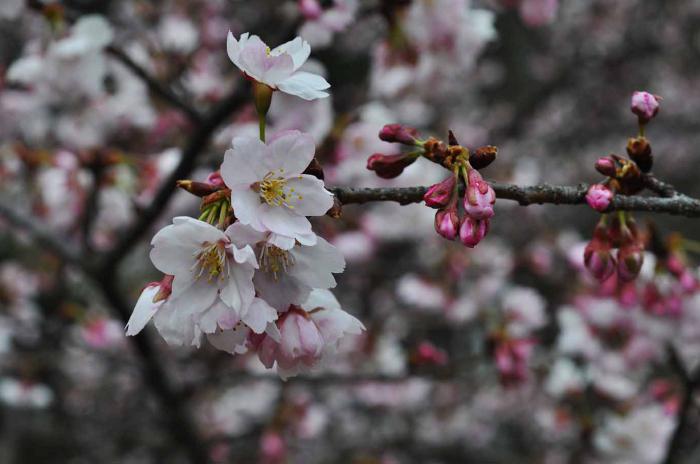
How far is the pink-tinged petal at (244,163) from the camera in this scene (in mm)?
875

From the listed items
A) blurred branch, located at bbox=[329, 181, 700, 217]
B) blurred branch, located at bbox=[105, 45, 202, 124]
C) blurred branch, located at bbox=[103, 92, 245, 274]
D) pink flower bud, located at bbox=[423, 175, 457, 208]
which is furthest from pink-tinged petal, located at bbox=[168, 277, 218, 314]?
blurred branch, located at bbox=[105, 45, 202, 124]

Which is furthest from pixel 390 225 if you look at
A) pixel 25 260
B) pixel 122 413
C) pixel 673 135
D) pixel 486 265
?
pixel 673 135

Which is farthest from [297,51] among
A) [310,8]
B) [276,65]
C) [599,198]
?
[310,8]

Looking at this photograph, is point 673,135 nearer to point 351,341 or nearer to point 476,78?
point 476,78

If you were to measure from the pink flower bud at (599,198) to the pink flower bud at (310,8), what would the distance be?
111cm

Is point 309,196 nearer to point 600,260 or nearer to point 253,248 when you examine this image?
point 253,248

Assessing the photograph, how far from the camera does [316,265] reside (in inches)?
36.4

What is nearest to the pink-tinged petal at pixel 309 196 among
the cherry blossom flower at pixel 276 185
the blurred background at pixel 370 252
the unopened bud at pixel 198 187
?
the cherry blossom flower at pixel 276 185

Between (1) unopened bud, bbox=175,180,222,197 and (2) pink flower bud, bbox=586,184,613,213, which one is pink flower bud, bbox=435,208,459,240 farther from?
(1) unopened bud, bbox=175,180,222,197

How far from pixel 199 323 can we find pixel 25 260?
12.9 feet

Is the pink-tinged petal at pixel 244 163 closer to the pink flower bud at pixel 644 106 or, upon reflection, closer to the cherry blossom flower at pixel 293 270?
the cherry blossom flower at pixel 293 270

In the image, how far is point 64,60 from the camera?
2.02 m

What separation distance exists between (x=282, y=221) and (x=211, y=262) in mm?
121

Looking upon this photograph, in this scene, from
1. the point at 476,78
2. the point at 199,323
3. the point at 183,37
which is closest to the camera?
the point at 199,323
